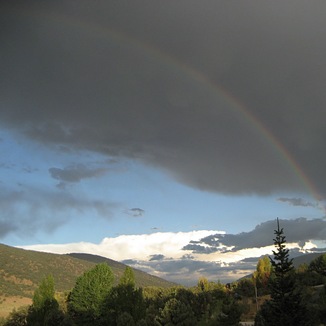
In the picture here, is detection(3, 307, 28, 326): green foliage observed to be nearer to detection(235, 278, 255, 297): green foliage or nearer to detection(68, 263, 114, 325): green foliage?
detection(68, 263, 114, 325): green foliage

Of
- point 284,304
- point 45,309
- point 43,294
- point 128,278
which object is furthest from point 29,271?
point 284,304

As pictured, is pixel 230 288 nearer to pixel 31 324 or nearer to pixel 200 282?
pixel 200 282

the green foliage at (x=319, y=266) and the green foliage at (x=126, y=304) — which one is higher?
the green foliage at (x=319, y=266)

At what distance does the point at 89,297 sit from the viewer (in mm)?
67562

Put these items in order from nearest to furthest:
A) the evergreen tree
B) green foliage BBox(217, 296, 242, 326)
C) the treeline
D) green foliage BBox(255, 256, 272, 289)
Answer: the evergreen tree, green foliage BBox(217, 296, 242, 326), the treeline, green foliage BBox(255, 256, 272, 289)

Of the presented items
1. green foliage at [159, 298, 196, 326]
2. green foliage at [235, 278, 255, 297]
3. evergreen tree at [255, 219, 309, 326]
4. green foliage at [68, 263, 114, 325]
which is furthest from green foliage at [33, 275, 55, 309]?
green foliage at [235, 278, 255, 297]

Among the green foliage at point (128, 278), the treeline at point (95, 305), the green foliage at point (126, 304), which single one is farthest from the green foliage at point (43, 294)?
the green foliage at point (128, 278)

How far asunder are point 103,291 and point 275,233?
38.4 meters

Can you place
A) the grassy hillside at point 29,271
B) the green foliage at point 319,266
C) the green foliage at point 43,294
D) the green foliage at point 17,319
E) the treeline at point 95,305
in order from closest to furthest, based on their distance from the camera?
the treeline at point 95,305 < the green foliage at point 43,294 < the green foliage at point 17,319 < the green foliage at point 319,266 < the grassy hillside at point 29,271

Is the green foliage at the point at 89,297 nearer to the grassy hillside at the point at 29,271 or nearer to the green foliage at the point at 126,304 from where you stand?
the green foliage at the point at 126,304

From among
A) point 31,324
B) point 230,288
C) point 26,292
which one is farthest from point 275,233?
point 26,292

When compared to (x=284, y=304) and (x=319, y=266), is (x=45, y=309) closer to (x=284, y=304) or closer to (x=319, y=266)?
(x=284, y=304)

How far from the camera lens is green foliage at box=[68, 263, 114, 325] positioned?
66.6 metres

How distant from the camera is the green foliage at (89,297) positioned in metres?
66.6
